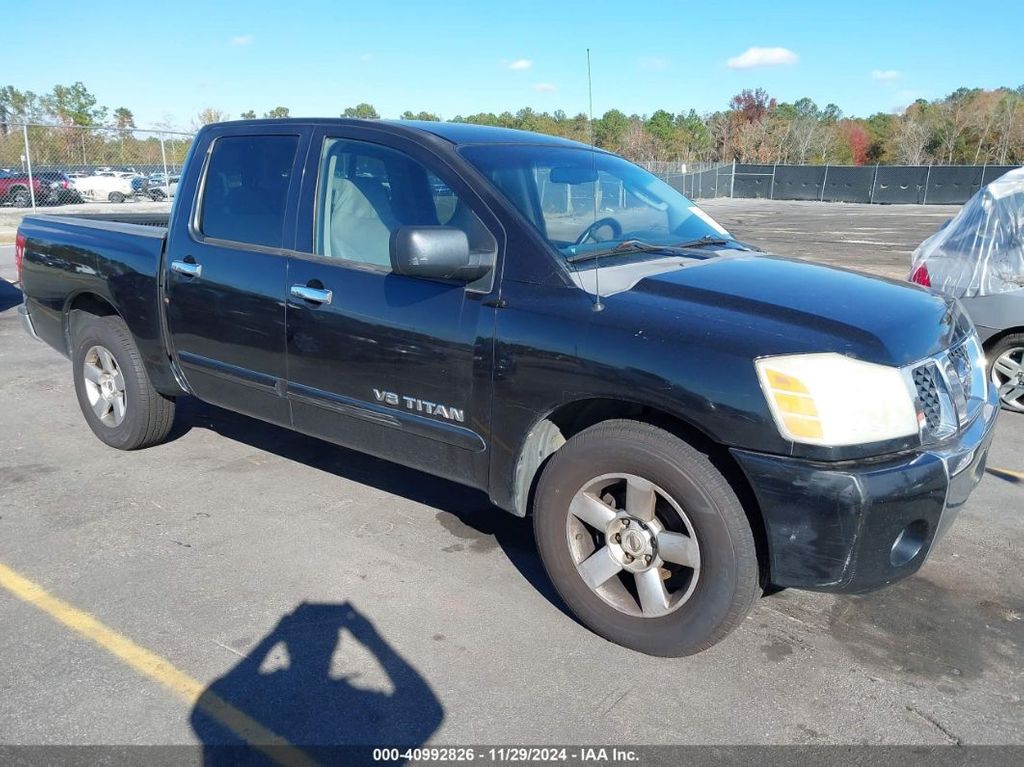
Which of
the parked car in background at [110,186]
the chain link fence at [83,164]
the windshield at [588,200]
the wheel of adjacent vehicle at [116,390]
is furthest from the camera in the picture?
the parked car in background at [110,186]

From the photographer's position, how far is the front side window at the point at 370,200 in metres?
3.60

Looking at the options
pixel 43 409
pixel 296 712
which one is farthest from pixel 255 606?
pixel 43 409

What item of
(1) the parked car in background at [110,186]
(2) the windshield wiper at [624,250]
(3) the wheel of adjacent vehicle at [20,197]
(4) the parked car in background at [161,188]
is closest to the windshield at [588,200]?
(2) the windshield wiper at [624,250]

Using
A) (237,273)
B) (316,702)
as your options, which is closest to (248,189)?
(237,273)

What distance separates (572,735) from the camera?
8.66 ft

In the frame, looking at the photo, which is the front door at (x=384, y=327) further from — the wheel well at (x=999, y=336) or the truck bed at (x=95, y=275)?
the wheel well at (x=999, y=336)

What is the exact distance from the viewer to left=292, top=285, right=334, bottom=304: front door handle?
3.67 m

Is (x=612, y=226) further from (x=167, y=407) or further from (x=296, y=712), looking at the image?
(x=167, y=407)

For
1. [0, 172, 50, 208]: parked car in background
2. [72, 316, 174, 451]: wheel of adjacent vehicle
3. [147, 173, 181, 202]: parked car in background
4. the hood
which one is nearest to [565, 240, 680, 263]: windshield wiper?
the hood

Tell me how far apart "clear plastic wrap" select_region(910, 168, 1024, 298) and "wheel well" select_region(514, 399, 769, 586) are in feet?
14.8

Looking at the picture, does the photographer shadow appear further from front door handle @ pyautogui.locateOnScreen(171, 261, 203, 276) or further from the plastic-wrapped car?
the plastic-wrapped car

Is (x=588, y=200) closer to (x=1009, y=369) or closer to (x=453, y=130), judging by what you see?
(x=453, y=130)

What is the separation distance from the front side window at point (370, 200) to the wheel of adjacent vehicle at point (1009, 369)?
15.9ft

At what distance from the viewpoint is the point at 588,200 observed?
377cm
